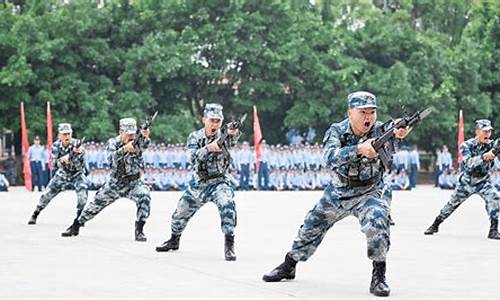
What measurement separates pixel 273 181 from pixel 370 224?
2649cm

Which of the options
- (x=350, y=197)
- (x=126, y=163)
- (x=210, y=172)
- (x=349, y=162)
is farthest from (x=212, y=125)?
(x=349, y=162)

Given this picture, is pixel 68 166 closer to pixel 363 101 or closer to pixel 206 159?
pixel 206 159

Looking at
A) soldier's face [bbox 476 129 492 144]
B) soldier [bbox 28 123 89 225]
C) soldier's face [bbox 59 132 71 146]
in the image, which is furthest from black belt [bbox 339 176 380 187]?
soldier's face [bbox 59 132 71 146]

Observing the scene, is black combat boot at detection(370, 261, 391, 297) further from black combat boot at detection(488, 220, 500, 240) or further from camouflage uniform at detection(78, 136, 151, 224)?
black combat boot at detection(488, 220, 500, 240)

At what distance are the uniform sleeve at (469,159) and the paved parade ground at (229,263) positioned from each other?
110 cm

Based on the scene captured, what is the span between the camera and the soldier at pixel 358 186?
31.1ft

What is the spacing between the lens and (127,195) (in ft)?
49.2

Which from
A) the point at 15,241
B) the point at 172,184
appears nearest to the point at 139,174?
the point at 15,241

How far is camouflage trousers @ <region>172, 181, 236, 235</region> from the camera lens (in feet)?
40.1

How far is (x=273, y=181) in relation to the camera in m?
36.0

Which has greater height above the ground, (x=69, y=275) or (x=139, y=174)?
(x=139, y=174)

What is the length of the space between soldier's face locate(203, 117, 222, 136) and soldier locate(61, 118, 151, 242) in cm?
224

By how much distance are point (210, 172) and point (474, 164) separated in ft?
15.2

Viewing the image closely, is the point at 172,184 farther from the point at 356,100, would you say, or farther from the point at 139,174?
the point at 356,100
